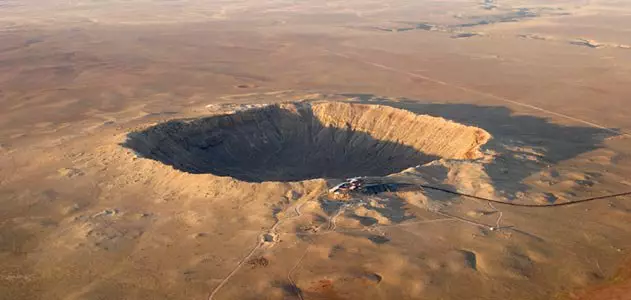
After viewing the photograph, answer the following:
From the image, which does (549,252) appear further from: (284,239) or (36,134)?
(36,134)

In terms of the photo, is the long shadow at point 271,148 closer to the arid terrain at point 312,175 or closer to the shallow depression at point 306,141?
the shallow depression at point 306,141

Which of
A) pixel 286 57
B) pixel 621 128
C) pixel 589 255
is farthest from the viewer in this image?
pixel 286 57

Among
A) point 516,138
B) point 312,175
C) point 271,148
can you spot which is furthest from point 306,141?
point 516,138

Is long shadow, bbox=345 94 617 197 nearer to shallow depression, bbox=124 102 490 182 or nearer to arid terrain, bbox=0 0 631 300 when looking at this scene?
arid terrain, bbox=0 0 631 300

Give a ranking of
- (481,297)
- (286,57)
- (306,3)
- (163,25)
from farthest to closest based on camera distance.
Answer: (306,3), (163,25), (286,57), (481,297)

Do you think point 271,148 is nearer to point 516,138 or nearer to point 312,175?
point 312,175

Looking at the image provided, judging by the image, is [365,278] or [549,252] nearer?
[365,278]

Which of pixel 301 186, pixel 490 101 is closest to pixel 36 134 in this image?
pixel 301 186
